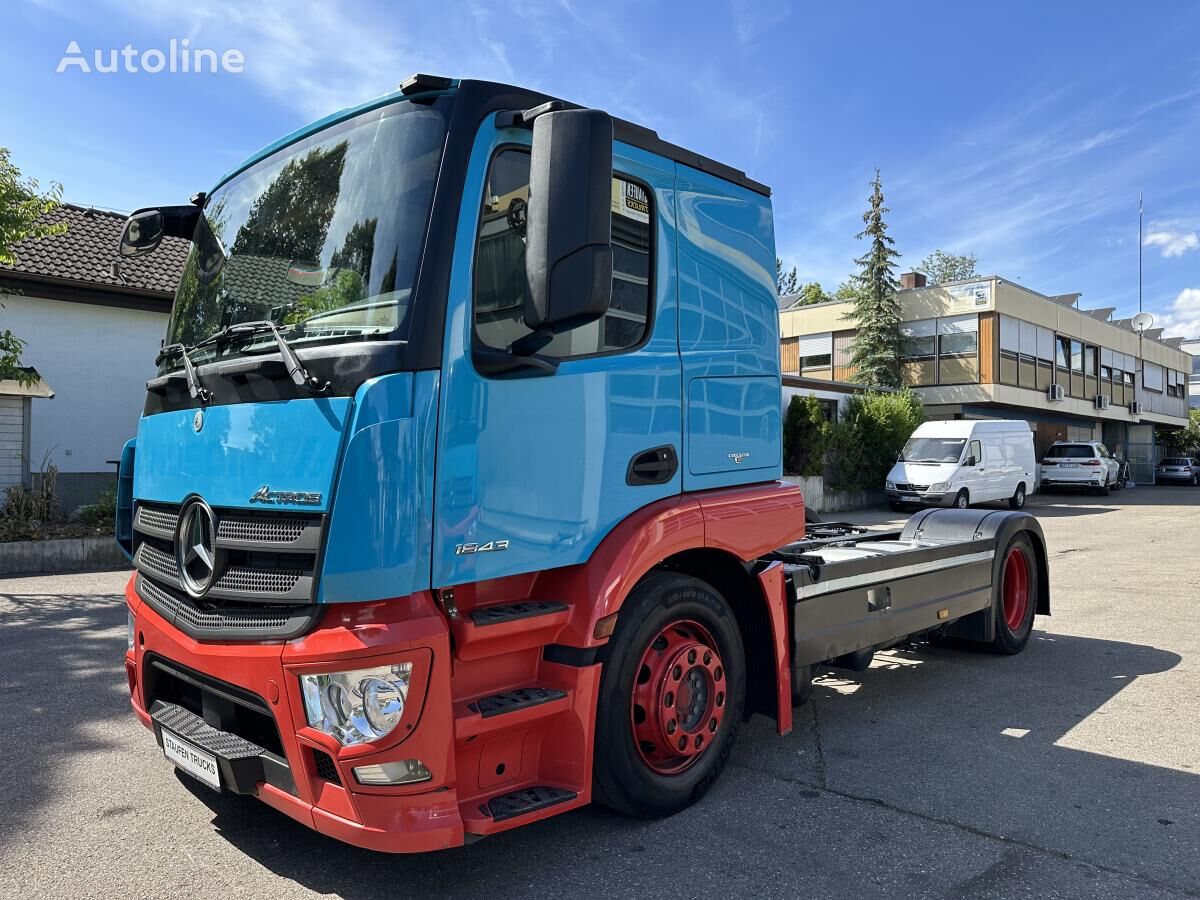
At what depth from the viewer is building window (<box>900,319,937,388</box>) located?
33688 millimetres

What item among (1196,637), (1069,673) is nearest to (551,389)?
(1069,673)

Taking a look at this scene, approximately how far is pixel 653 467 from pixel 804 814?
1.58 m

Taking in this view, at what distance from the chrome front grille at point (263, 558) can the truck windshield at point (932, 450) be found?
69.3ft

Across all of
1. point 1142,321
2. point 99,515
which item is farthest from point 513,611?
point 1142,321

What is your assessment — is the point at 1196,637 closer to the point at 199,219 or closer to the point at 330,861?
the point at 330,861

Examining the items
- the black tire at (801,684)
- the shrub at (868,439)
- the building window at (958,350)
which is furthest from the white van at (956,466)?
the black tire at (801,684)

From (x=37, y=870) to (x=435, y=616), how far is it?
5.95ft

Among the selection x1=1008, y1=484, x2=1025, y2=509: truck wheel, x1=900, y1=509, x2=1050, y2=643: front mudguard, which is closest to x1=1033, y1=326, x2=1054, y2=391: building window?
x1=1008, y1=484, x2=1025, y2=509: truck wheel

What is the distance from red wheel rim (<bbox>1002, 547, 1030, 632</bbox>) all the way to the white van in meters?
15.1

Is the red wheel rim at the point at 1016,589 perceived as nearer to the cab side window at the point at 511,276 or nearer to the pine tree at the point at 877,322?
the cab side window at the point at 511,276

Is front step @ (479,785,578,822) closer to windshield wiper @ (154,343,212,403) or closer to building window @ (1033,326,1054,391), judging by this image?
windshield wiper @ (154,343,212,403)

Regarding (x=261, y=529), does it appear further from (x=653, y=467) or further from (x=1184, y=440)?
(x=1184, y=440)

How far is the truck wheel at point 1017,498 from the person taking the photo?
24172 mm

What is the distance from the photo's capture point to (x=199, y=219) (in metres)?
3.87
